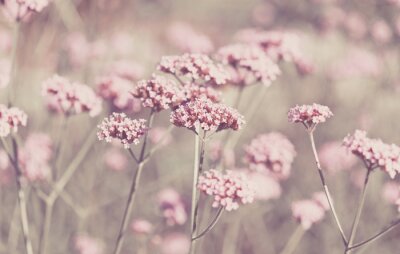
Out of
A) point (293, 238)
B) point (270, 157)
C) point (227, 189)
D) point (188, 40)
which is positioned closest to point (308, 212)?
point (270, 157)

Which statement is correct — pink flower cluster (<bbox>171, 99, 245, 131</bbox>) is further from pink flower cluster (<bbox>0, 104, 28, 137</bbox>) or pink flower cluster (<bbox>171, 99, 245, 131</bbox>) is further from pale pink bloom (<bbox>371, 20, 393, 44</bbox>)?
Result: pale pink bloom (<bbox>371, 20, 393, 44</bbox>)

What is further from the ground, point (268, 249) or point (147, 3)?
point (147, 3)

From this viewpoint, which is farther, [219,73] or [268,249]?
[268,249]

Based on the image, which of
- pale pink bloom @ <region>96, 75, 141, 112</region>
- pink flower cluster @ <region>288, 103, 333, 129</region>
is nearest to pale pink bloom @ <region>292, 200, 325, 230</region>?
pink flower cluster @ <region>288, 103, 333, 129</region>

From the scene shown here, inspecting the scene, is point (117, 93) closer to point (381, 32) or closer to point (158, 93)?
point (158, 93)

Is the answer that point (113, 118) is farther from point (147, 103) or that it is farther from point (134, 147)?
point (134, 147)

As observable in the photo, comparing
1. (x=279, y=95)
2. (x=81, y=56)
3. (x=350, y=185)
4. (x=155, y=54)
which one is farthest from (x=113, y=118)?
(x=279, y=95)
